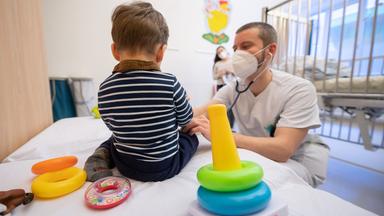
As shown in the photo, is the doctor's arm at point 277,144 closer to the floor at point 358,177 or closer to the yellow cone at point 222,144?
the yellow cone at point 222,144

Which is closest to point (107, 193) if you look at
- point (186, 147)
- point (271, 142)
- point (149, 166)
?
point (149, 166)

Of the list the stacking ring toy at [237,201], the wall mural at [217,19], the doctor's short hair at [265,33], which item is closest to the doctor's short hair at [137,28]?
the stacking ring toy at [237,201]

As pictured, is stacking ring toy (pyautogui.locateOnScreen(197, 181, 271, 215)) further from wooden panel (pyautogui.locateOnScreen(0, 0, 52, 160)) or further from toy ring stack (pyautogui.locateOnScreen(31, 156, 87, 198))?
wooden panel (pyautogui.locateOnScreen(0, 0, 52, 160))

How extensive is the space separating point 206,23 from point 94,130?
196cm

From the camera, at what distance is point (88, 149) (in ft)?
2.65

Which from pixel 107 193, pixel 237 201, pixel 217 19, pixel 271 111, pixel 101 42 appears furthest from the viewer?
pixel 217 19

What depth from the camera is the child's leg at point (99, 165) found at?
524 mm

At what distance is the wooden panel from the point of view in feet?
2.51

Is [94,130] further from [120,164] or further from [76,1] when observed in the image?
[76,1]

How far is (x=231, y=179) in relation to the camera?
0.32m

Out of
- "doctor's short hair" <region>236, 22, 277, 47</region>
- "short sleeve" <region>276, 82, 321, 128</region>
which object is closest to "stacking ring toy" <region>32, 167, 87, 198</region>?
"short sleeve" <region>276, 82, 321, 128</region>

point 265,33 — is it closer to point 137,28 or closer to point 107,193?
point 137,28

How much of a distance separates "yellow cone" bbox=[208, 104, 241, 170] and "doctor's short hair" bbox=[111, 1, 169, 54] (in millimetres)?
279

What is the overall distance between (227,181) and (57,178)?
0.45 meters
